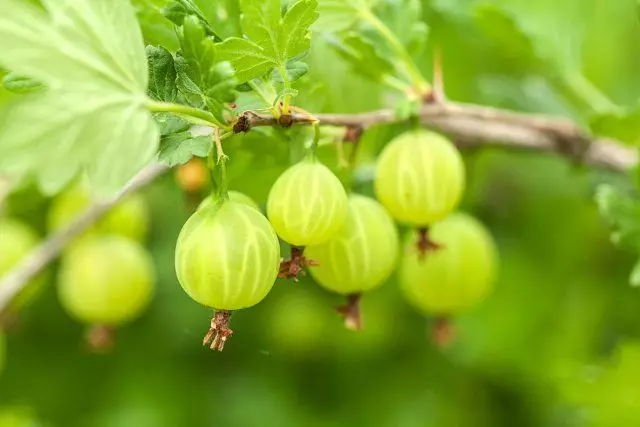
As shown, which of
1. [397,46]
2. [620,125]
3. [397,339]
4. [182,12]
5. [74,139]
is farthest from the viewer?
[397,339]

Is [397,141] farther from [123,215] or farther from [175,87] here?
[123,215]

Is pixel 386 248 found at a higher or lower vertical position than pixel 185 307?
higher

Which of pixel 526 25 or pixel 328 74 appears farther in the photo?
pixel 526 25

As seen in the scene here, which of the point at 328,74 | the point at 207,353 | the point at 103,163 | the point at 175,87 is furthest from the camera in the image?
the point at 207,353

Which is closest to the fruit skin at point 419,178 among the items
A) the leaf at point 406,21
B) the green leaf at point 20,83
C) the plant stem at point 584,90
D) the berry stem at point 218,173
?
the leaf at point 406,21

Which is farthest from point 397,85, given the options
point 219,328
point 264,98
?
point 219,328

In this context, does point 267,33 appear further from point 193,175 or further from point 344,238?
point 193,175

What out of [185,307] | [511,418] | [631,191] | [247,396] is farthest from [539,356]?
[185,307]
